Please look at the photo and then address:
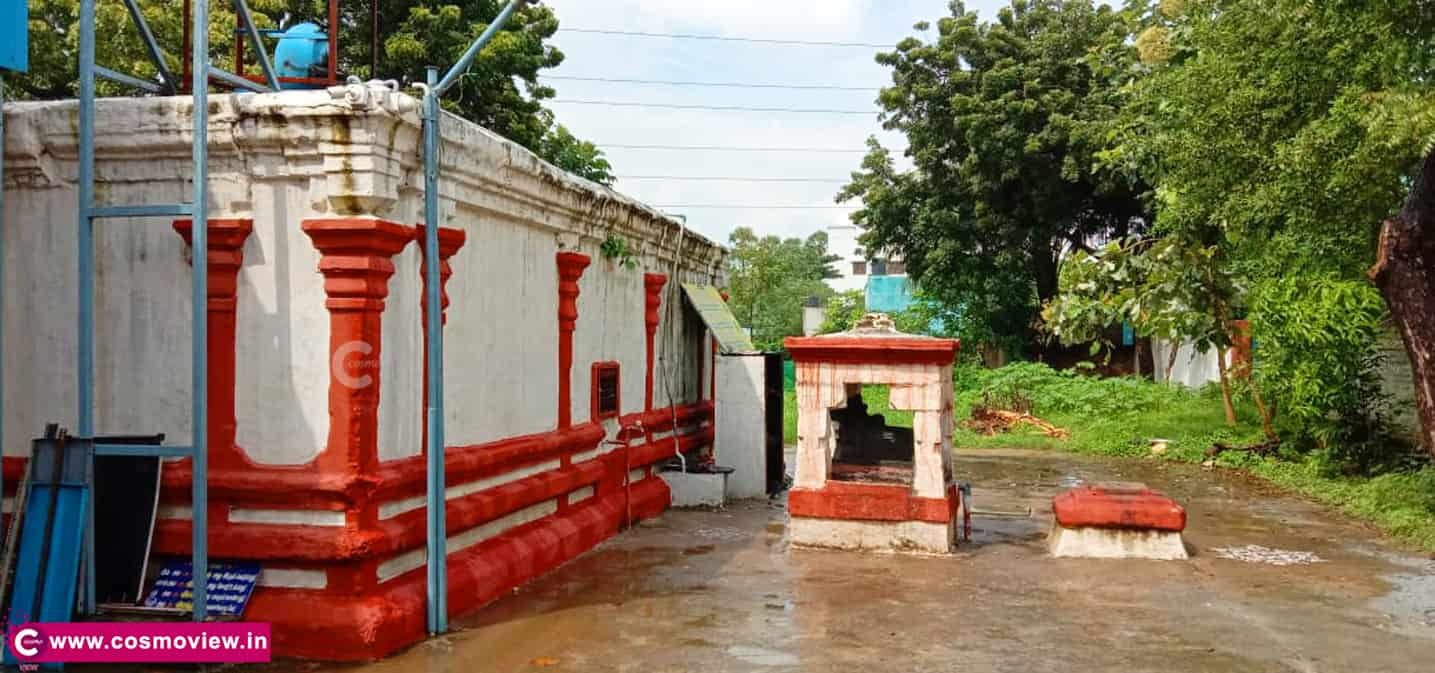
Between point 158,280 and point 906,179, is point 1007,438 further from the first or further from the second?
point 158,280

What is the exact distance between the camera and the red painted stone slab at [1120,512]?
9742 millimetres

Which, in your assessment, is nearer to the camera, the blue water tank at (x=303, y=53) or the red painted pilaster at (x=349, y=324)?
the red painted pilaster at (x=349, y=324)


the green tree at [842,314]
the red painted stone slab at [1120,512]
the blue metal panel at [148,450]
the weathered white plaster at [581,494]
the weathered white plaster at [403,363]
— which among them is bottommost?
the red painted stone slab at [1120,512]

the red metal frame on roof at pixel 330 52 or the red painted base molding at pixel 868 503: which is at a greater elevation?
the red metal frame on roof at pixel 330 52

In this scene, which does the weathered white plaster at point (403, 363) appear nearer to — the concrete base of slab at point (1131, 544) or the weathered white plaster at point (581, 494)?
the weathered white plaster at point (581, 494)

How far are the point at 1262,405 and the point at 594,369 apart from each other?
37.1 feet

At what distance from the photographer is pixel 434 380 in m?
6.98

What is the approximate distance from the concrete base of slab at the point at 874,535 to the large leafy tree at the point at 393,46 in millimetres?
9850

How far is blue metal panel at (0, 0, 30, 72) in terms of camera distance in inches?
239

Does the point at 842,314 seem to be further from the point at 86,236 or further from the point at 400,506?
the point at 86,236

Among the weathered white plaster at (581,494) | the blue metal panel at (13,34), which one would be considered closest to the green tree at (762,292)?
the weathered white plaster at (581,494)

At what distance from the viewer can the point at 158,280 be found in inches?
271

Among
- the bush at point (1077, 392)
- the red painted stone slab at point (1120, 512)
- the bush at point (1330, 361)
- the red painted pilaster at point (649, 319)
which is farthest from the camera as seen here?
the bush at point (1077, 392)

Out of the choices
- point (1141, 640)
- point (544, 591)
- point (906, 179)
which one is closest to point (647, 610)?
point (544, 591)
